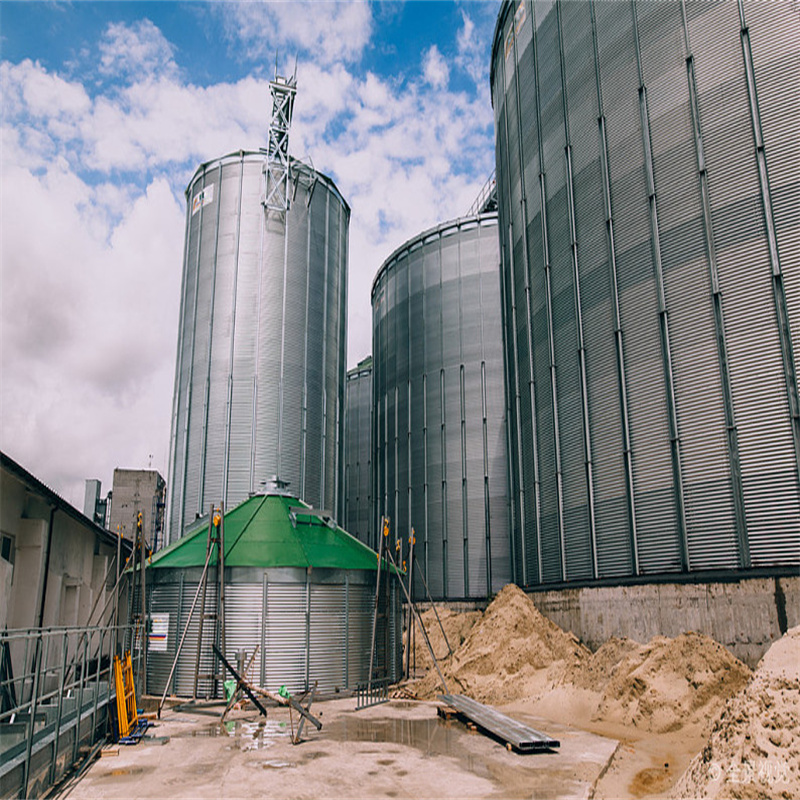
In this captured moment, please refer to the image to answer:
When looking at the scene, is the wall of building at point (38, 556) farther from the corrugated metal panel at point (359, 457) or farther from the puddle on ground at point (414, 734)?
the corrugated metal panel at point (359, 457)

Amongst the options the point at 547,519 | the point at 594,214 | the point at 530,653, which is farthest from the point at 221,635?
the point at 594,214

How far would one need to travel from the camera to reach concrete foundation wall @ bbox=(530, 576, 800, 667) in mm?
18188

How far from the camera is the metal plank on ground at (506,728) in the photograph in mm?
15609

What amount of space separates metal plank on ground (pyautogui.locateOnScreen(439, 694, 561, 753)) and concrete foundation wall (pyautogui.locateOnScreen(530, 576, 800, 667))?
5465 mm

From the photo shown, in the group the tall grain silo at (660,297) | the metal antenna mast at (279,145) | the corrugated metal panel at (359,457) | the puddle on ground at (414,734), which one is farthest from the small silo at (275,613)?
the corrugated metal panel at (359,457)

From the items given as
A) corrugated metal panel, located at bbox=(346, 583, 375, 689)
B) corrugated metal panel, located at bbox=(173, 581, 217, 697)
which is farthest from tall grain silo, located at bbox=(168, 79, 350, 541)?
corrugated metal panel, located at bbox=(346, 583, 375, 689)

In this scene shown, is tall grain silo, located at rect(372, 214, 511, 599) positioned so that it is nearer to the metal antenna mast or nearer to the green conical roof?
the metal antenna mast

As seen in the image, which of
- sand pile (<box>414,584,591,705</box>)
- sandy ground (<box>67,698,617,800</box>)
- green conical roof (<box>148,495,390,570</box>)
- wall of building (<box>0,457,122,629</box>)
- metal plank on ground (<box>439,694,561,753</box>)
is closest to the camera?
sandy ground (<box>67,698,617,800</box>)

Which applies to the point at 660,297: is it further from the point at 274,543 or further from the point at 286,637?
the point at 286,637

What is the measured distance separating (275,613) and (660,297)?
16.9 metres

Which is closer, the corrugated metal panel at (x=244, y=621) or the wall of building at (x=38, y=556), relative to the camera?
the wall of building at (x=38, y=556)

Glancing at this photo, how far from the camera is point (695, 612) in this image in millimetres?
20109

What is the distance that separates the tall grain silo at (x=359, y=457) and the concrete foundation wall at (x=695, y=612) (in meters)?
29.7

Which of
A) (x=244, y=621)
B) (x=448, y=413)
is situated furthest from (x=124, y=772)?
(x=448, y=413)
